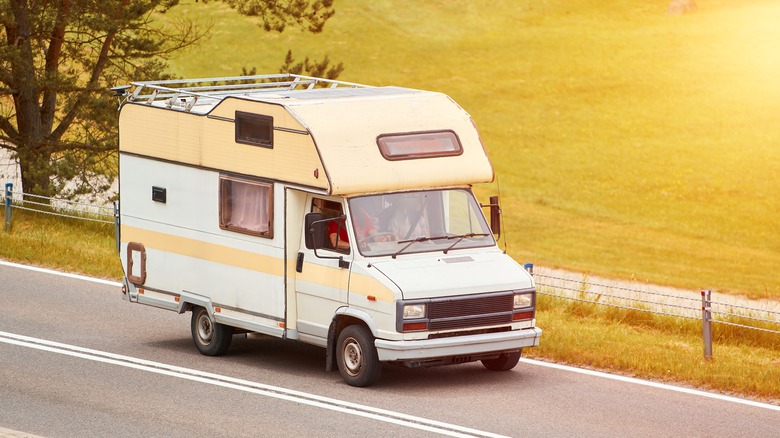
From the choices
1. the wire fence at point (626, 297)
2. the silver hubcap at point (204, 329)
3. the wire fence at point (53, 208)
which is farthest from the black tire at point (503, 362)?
the wire fence at point (53, 208)

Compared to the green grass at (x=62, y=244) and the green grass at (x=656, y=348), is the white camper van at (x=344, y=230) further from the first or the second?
the green grass at (x=62, y=244)

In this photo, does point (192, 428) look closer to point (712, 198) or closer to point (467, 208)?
point (467, 208)

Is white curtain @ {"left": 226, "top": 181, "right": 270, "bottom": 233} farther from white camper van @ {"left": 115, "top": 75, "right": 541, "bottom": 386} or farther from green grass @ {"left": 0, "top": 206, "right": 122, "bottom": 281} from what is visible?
green grass @ {"left": 0, "top": 206, "right": 122, "bottom": 281}

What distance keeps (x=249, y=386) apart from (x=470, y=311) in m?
2.41

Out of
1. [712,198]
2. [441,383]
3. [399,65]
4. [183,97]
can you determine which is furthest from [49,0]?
[399,65]

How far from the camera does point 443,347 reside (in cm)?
1342

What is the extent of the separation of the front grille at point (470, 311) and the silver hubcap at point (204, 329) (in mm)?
3372

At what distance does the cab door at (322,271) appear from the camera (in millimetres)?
13984

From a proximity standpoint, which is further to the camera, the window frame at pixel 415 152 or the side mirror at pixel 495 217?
the side mirror at pixel 495 217

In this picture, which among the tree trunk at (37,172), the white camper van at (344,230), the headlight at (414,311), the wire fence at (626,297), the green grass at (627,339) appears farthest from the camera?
the tree trunk at (37,172)

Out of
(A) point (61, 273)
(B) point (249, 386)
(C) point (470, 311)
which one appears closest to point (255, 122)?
(B) point (249, 386)

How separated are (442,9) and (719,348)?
183 feet

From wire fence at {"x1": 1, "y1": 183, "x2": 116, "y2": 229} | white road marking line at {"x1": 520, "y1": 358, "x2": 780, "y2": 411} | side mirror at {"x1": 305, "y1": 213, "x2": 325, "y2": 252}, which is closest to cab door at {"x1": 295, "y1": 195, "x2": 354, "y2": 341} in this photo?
side mirror at {"x1": 305, "y1": 213, "x2": 325, "y2": 252}

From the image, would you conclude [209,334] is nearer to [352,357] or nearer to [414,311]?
[352,357]
